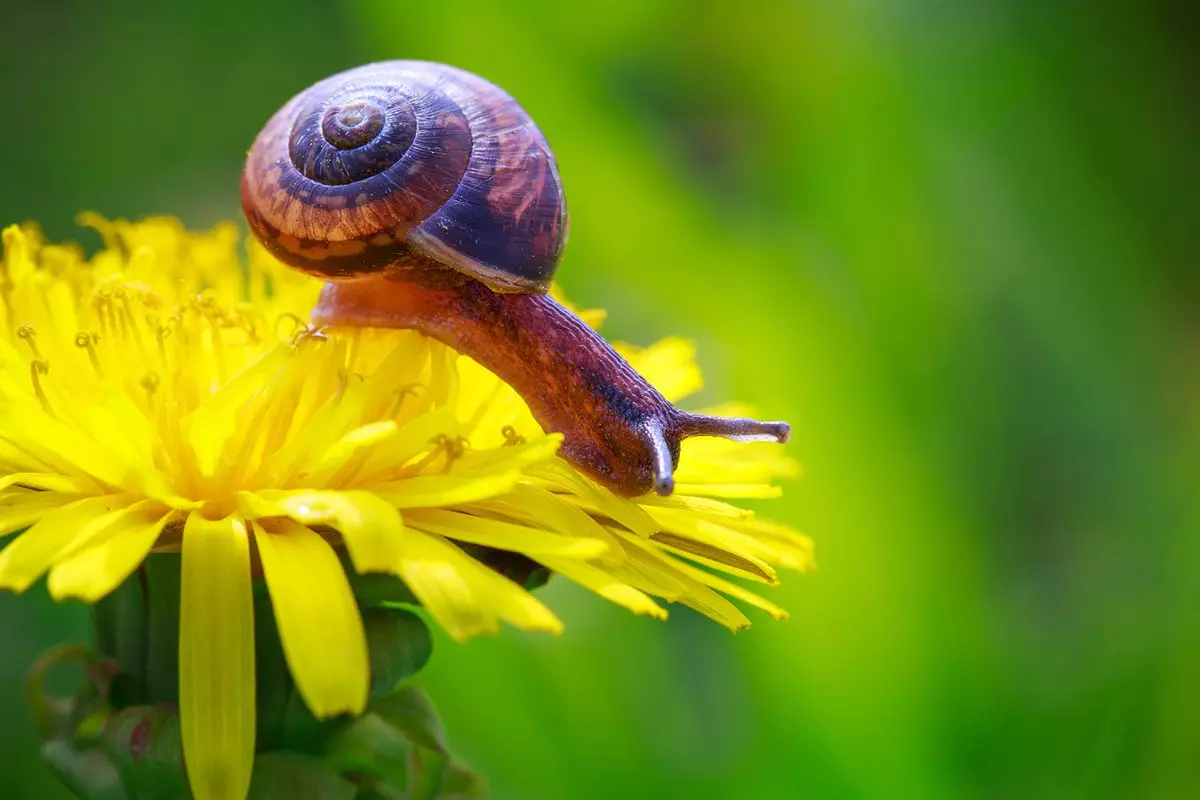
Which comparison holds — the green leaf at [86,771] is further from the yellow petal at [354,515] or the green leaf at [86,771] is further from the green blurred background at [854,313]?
the green blurred background at [854,313]

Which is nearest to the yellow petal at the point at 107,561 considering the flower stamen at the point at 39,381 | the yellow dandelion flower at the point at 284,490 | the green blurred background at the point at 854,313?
the yellow dandelion flower at the point at 284,490

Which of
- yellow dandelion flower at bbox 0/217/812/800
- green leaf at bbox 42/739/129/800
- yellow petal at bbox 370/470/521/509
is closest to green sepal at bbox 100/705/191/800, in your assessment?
green leaf at bbox 42/739/129/800

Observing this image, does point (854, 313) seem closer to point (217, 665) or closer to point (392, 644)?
point (392, 644)

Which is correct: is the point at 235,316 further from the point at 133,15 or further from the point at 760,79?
the point at 133,15

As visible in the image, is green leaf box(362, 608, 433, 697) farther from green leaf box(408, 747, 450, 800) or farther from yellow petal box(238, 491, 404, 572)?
yellow petal box(238, 491, 404, 572)

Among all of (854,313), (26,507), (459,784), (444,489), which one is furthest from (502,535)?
(854,313)
